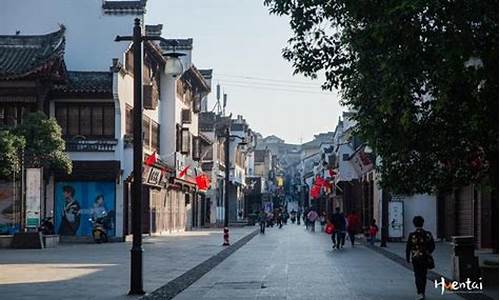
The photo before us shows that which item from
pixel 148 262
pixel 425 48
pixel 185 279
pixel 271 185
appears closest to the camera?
pixel 425 48

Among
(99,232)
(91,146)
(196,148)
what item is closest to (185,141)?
(196,148)

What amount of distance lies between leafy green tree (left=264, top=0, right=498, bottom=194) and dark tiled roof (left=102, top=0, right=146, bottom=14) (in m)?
29.0

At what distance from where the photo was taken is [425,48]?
481 inches

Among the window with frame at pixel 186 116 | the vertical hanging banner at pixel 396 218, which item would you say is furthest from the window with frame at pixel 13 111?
the window with frame at pixel 186 116

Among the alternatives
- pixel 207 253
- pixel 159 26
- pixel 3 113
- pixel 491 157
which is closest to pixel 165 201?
pixel 159 26

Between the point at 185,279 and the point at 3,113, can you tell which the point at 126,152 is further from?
the point at 185,279

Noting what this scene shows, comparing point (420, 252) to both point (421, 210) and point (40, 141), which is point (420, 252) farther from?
point (421, 210)

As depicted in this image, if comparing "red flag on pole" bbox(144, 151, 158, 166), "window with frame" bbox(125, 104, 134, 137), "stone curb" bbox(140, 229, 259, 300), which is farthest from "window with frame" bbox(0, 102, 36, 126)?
"stone curb" bbox(140, 229, 259, 300)

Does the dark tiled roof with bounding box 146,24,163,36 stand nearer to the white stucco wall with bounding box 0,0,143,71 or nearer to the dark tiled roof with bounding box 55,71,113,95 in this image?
the white stucco wall with bounding box 0,0,143,71

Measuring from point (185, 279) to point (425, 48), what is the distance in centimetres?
1100

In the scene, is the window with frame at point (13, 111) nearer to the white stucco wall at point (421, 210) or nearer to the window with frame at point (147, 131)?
the window with frame at point (147, 131)

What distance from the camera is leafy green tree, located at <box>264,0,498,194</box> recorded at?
11914 millimetres

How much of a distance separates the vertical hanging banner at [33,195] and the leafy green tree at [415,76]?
66.9ft

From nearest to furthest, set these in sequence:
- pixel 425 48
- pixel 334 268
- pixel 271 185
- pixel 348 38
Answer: pixel 425 48, pixel 348 38, pixel 334 268, pixel 271 185
